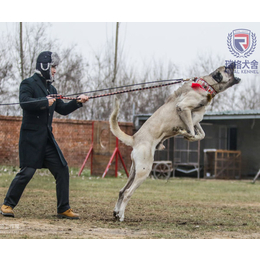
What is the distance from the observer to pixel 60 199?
7.26 m

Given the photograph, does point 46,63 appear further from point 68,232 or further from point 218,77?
point 218,77

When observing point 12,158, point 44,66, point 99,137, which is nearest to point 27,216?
point 44,66

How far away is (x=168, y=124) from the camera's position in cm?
738

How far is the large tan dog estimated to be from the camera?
7.05m

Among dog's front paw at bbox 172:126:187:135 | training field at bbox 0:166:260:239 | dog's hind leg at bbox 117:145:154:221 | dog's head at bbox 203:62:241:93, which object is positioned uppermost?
dog's head at bbox 203:62:241:93

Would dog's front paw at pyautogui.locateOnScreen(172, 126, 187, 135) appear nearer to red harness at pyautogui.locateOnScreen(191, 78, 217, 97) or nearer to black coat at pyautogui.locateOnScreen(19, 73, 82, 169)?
red harness at pyautogui.locateOnScreen(191, 78, 217, 97)

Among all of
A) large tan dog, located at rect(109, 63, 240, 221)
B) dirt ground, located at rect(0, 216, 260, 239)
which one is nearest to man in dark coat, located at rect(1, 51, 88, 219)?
dirt ground, located at rect(0, 216, 260, 239)

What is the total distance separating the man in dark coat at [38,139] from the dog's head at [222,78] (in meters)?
2.33

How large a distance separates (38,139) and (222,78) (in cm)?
341

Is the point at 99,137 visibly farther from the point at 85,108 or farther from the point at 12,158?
the point at 85,108

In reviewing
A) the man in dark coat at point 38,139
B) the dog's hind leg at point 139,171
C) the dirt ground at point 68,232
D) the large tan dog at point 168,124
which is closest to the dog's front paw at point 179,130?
the large tan dog at point 168,124

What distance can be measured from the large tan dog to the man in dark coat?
0.99 metres

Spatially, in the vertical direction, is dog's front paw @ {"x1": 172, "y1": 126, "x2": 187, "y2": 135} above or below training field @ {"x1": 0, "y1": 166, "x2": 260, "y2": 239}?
above

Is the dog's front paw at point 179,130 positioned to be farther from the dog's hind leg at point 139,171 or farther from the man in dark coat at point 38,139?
the man in dark coat at point 38,139
